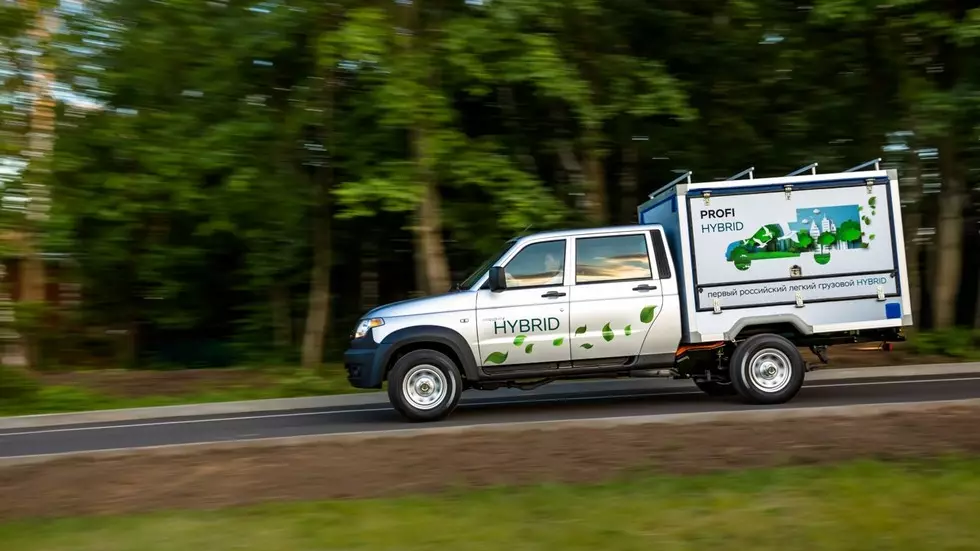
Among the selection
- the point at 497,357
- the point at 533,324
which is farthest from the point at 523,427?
the point at 533,324

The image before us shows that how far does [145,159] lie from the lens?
1653 centimetres

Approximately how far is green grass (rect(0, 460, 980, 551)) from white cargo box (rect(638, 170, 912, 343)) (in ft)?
12.8

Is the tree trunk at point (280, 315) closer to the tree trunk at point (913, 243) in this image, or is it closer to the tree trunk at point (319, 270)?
the tree trunk at point (319, 270)

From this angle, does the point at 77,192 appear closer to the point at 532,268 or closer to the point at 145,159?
the point at 145,159

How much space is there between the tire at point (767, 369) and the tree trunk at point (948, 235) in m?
8.24

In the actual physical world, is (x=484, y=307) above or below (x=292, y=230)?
below

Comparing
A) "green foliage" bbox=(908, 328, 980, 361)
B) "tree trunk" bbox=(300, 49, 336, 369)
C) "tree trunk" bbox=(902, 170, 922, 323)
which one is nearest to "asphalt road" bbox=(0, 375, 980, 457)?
"green foliage" bbox=(908, 328, 980, 361)

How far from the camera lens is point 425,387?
1048cm

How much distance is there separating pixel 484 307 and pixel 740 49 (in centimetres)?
963

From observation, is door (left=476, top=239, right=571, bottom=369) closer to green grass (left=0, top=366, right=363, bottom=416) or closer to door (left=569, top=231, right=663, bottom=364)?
door (left=569, top=231, right=663, bottom=364)

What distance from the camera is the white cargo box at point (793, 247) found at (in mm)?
10555

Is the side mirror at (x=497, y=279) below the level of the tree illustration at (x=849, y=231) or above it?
below

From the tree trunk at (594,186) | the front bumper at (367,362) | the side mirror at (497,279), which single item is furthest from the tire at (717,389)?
the tree trunk at (594,186)

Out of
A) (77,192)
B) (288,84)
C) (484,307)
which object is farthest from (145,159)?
(484,307)
